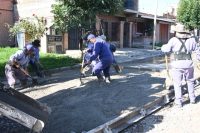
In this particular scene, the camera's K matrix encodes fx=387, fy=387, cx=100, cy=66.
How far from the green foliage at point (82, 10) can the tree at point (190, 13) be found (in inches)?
872

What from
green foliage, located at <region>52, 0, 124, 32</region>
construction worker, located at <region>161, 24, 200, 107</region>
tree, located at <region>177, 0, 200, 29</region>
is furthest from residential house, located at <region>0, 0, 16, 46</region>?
tree, located at <region>177, 0, 200, 29</region>

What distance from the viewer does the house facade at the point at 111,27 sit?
22562 millimetres

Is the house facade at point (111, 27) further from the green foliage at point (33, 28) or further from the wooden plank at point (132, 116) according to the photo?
the wooden plank at point (132, 116)

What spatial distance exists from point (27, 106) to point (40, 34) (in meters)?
16.0

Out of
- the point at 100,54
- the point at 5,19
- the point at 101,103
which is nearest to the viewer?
the point at 101,103

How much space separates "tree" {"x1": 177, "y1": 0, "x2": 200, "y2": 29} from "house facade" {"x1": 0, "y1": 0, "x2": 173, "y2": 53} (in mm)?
1959

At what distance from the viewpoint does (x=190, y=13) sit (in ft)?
131

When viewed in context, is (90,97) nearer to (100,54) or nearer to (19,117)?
(100,54)

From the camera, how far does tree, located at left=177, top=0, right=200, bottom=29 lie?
3947 centimetres

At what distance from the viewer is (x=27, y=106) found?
19.2 ft

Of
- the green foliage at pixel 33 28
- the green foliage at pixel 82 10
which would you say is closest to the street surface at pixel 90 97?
the green foliage at pixel 82 10

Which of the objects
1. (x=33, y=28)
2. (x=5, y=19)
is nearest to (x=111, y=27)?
(x=5, y=19)

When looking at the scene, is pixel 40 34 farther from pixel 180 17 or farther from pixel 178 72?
pixel 180 17

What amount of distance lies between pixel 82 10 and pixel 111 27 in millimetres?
12177
